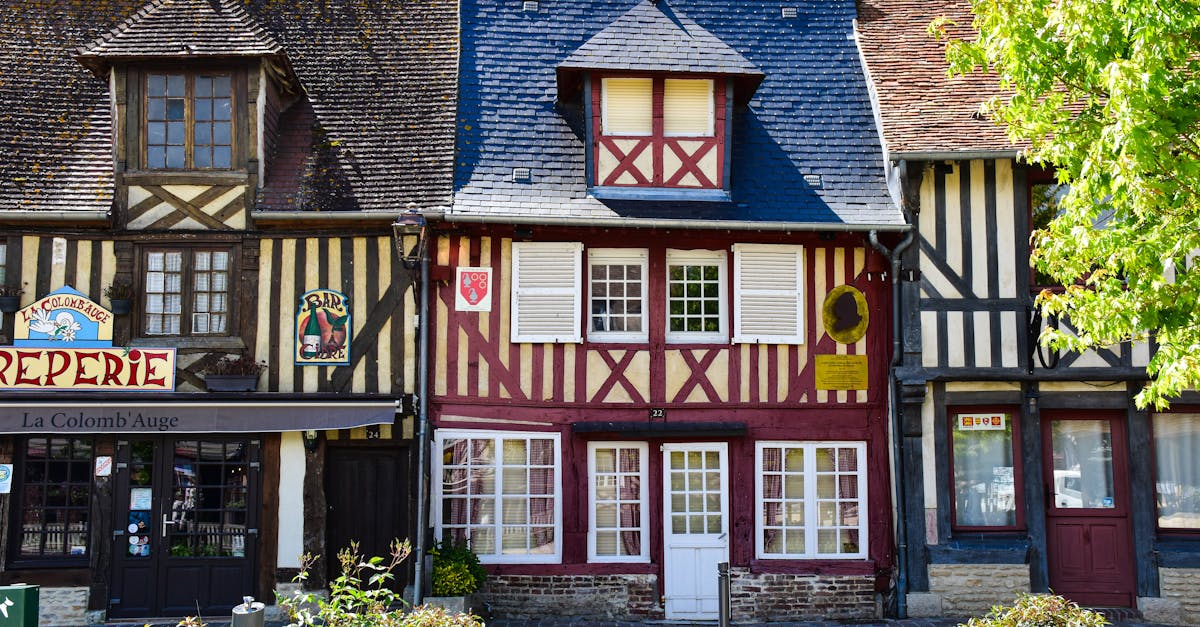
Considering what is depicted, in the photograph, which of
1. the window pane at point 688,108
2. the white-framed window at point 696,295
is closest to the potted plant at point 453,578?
the white-framed window at point 696,295

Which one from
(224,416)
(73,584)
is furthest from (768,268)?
(73,584)

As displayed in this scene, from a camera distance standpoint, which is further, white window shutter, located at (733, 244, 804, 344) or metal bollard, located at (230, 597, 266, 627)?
white window shutter, located at (733, 244, 804, 344)

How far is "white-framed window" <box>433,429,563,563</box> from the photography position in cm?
1091

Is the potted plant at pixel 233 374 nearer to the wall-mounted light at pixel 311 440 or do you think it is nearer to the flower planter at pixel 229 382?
the flower planter at pixel 229 382

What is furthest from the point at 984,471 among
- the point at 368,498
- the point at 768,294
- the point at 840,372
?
the point at 368,498

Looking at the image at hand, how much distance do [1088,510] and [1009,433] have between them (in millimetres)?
1112

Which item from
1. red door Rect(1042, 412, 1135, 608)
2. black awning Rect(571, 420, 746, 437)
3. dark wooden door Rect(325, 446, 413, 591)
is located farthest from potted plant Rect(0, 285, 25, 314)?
red door Rect(1042, 412, 1135, 608)

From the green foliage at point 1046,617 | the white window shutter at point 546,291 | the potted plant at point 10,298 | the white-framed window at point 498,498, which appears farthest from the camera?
the white window shutter at point 546,291

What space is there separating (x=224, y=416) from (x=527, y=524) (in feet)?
10.5

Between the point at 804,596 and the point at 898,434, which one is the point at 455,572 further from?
the point at 898,434

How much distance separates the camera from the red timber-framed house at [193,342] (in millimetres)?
10539

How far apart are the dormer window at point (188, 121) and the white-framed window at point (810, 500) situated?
6498 millimetres

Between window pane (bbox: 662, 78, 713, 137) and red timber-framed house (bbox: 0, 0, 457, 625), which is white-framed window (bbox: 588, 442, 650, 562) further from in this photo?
window pane (bbox: 662, 78, 713, 137)

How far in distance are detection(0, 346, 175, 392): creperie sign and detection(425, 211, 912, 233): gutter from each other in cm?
311
